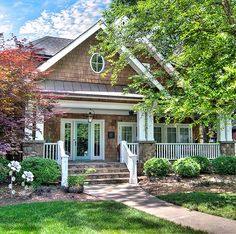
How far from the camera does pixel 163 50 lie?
1212 centimetres

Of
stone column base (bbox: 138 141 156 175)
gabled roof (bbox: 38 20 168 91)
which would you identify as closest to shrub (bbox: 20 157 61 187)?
gabled roof (bbox: 38 20 168 91)

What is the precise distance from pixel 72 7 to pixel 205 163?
30.6 feet

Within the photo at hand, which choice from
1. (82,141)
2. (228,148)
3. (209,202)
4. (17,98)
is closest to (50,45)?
(82,141)

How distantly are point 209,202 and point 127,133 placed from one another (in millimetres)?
8703

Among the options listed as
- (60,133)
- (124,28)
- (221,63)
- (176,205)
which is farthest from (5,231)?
(60,133)

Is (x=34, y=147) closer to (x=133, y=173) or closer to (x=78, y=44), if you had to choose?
(x=133, y=173)

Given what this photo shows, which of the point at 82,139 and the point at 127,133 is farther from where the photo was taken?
the point at 127,133

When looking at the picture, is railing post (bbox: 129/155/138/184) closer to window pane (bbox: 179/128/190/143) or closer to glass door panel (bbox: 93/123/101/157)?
glass door panel (bbox: 93/123/101/157)

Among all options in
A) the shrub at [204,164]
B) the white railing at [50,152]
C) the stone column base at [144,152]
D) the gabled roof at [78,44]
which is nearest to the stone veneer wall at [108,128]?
the white railing at [50,152]

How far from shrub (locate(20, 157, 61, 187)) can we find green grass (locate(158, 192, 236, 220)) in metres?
3.94

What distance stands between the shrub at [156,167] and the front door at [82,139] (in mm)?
3482

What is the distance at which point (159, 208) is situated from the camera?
795 cm

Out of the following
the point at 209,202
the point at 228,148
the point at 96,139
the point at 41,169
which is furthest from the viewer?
the point at 96,139

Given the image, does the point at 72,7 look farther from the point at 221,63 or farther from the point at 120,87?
the point at 221,63
